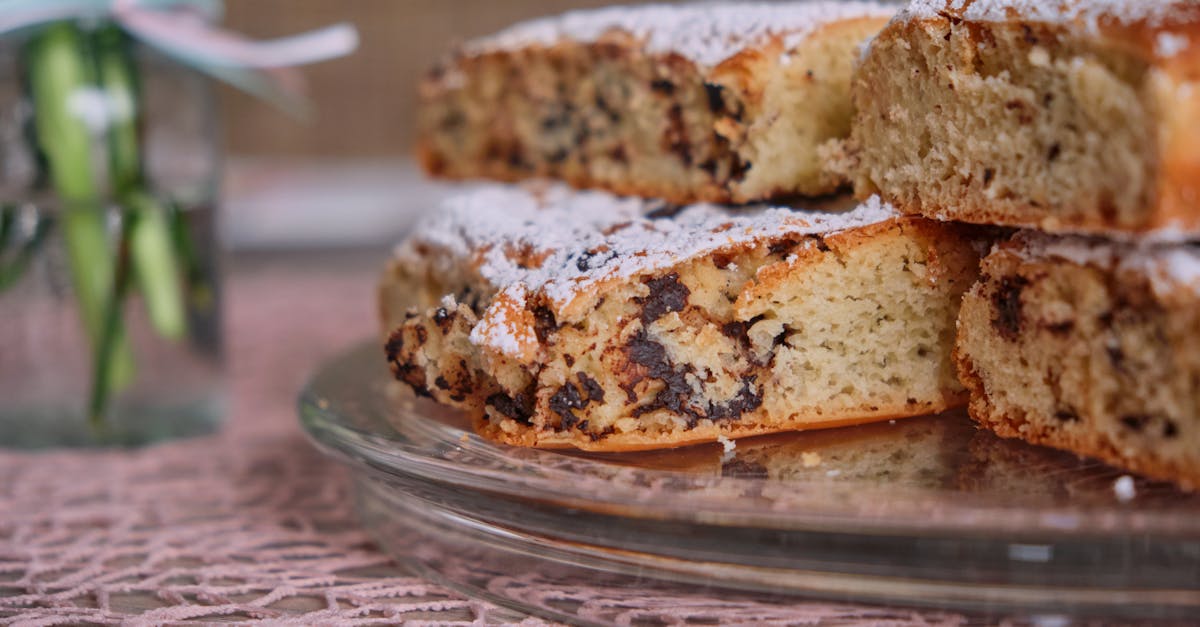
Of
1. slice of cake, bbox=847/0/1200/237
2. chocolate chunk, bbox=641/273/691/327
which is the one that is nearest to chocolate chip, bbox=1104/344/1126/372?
slice of cake, bbox=847/0/1200/237

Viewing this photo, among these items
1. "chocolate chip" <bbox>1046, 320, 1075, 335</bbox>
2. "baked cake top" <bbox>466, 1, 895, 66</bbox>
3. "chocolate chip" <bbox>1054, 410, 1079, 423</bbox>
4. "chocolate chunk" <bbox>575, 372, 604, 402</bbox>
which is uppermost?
"baked cake top" <bbox>466, 1, 895, 66</bbox>

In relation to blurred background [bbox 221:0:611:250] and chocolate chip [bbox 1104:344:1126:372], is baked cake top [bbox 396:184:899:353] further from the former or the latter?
blurred background [bbox 221:0:611:250]

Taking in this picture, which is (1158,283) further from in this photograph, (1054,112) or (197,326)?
(197,326)

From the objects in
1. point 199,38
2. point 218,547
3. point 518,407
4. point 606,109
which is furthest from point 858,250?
point 199,38

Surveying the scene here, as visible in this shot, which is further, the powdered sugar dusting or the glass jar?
the glass jar

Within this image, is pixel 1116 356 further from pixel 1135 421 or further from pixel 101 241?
pixel 101 241
